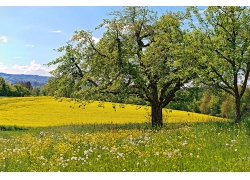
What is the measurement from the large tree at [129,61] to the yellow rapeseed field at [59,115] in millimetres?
5110

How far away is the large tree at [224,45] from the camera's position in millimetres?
11461

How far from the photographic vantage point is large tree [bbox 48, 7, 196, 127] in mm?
13820

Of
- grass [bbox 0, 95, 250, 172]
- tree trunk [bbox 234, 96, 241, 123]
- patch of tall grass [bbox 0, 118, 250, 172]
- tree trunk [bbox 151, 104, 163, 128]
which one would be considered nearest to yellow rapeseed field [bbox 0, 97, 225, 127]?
tree trunk [bbox 151, 104, 163, 128]

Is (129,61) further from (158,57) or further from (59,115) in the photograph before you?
(59,115)

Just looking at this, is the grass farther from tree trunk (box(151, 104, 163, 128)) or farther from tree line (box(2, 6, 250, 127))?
tree trunk (box(151, 104, 163, 128))

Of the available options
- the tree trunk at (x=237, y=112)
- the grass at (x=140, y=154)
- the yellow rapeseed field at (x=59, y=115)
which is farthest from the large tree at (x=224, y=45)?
the yellow rapeseed field at (x=59, y=115)

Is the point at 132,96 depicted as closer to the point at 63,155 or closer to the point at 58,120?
the point at 63,155

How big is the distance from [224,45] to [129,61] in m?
4.27

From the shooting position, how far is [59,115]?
80.9 ft

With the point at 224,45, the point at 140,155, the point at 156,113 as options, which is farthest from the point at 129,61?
the point at 140,155

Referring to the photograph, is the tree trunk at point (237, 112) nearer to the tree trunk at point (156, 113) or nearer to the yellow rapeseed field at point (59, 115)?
the tree trunk at point (156, 113)

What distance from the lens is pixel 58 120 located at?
22375 millimetres

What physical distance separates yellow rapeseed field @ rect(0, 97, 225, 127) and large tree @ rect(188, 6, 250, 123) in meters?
8.09

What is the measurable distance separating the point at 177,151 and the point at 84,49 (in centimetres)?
833
